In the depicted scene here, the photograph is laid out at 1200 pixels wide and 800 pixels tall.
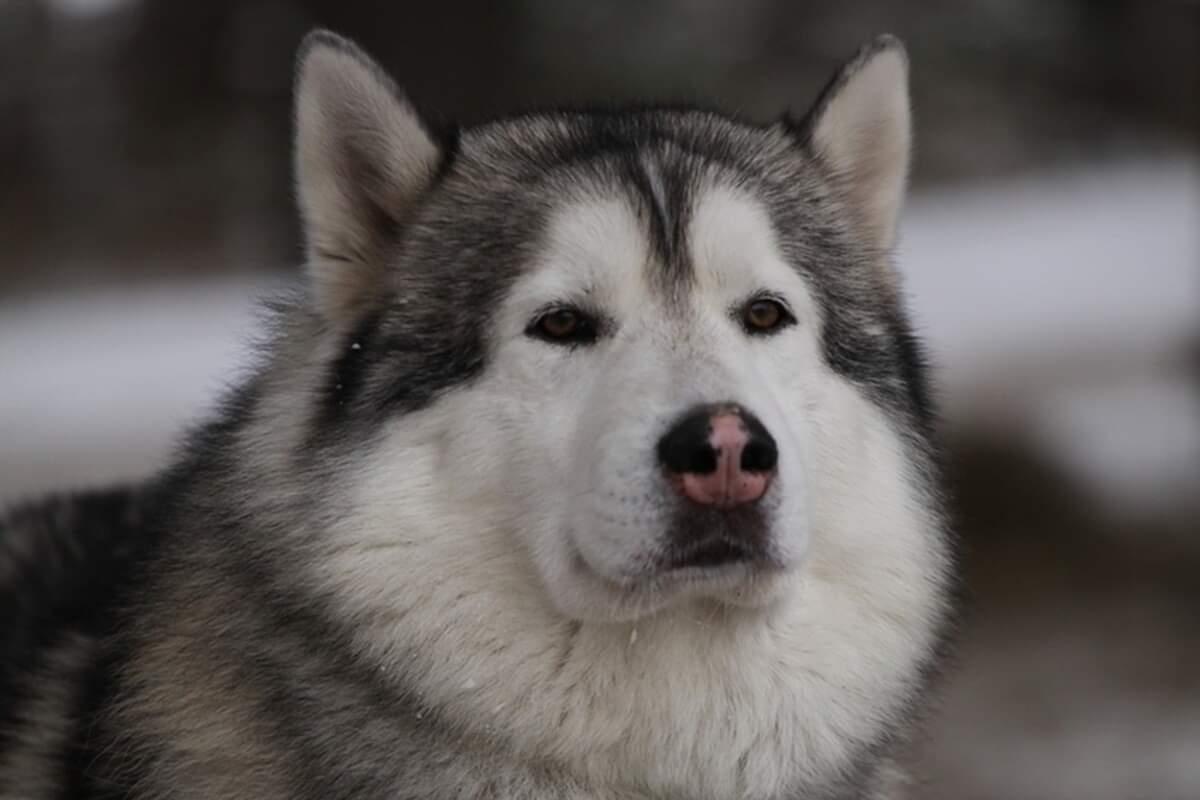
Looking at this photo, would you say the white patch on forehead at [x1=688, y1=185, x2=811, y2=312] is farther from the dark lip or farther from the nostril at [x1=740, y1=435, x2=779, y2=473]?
the dark lip

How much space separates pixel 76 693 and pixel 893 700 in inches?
75.4

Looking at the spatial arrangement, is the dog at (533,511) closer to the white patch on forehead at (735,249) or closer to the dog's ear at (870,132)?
the white patch on forehead at (735,249)

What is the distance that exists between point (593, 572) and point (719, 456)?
0.39 m

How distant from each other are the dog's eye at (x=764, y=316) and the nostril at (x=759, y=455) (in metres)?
0.46

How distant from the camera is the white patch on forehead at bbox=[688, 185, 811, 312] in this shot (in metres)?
3.68

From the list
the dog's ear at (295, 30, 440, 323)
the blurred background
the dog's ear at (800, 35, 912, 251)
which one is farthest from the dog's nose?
the blurred background

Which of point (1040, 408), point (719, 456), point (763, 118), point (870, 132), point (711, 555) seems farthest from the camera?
point (1040, 408)

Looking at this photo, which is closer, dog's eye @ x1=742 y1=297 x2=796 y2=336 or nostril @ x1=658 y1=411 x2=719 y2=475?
nostril @ x1=658 y1=411 x2=719 y2=475

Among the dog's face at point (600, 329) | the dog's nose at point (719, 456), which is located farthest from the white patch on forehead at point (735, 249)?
the dog's nose at point (719, 456)

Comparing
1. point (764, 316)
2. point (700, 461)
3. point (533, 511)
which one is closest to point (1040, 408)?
point (764, 316)

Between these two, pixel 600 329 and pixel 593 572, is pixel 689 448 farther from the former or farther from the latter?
pixel 600 329

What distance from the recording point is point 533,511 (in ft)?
11.6

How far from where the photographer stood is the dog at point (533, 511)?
11.4 feet

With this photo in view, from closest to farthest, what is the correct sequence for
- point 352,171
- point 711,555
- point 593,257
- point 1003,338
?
point 711,555
point 593,257
point 352,171
point 1003,338
